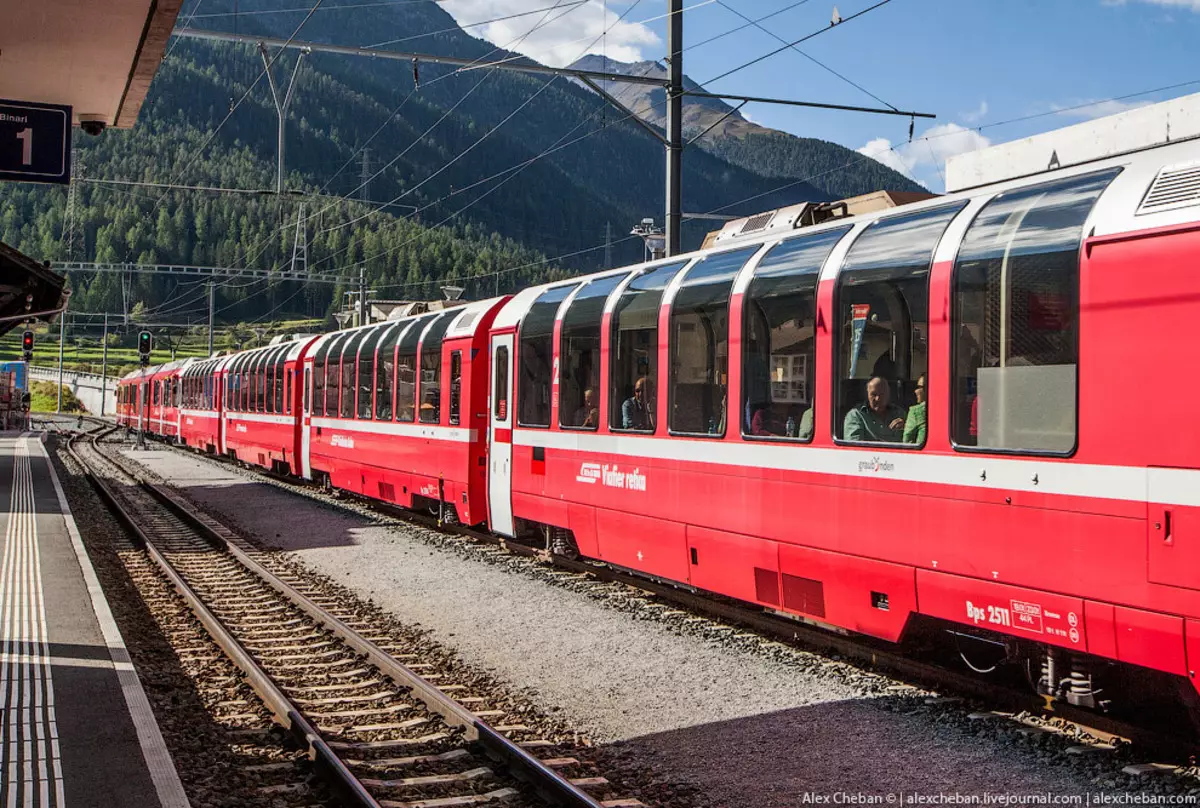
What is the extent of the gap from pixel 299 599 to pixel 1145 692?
780cm

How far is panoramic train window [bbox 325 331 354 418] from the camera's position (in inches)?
868

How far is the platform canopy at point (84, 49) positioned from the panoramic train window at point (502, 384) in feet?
15.5

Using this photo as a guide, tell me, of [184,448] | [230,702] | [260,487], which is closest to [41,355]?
[184,448]

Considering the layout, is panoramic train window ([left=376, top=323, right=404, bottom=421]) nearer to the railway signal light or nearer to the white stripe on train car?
the white stripe on train car

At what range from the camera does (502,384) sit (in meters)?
14.2

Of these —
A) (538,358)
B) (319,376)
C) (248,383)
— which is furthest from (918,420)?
(248,383)

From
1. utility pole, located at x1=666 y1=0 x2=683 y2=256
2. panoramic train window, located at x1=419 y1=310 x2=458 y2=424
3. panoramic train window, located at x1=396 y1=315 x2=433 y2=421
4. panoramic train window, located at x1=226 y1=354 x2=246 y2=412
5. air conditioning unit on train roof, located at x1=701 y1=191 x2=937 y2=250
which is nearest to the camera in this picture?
air conditioning unit on train roof, located at x1=701 y1=191 x2=937 y2=250

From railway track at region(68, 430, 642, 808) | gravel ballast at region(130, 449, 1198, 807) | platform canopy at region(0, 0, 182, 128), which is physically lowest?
railway track at region(68, 430, 642, 808)

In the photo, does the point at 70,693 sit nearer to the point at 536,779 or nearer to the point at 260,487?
the point at 536,779

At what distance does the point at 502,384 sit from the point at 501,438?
25.1 inches

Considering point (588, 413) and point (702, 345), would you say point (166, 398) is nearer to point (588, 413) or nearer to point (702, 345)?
point (588, 413)

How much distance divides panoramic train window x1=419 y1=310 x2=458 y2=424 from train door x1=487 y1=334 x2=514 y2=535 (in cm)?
208

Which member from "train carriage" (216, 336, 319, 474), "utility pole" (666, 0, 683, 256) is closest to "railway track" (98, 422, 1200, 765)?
"utility pole" (666, 0, 683, 256)

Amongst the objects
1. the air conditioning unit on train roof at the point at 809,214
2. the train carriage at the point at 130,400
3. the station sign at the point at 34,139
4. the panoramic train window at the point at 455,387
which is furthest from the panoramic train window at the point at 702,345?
the train carriage at the point at 130,400
